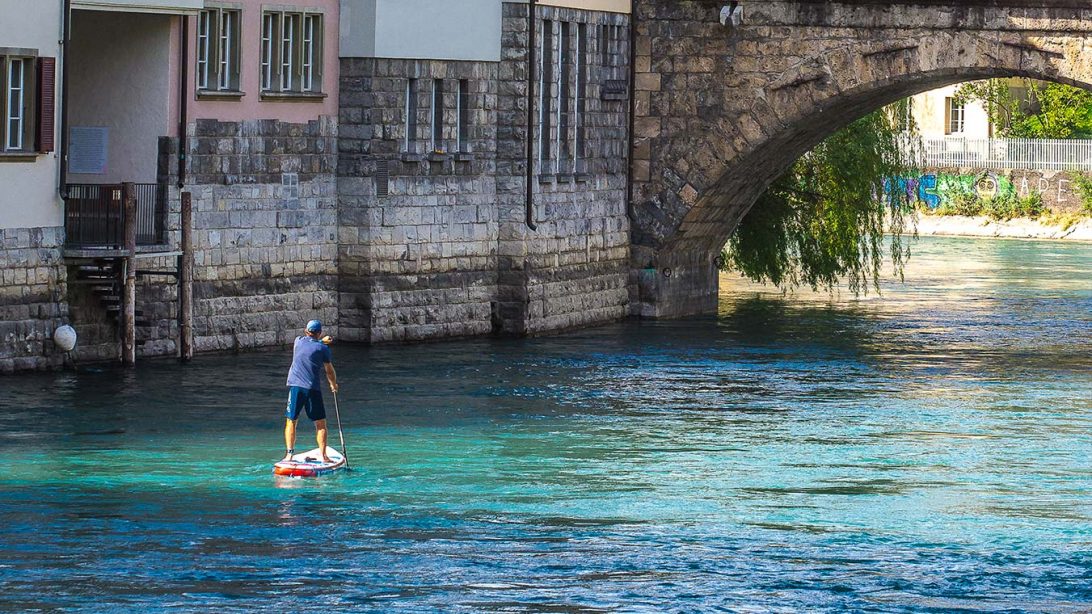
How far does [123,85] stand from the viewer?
31.9 meters

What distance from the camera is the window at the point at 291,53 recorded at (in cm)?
3347

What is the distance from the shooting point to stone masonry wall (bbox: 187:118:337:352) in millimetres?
32469

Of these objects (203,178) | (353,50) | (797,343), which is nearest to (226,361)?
(203,178)

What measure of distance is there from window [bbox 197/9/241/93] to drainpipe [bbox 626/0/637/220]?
9.41 meters

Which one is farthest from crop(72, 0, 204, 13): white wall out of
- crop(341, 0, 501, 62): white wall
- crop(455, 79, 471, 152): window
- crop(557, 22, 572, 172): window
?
crop(557, 22, 572, 172): window

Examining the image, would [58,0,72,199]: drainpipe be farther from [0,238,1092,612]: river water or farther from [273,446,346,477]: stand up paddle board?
[273,446,346,477]: stand up paddle board

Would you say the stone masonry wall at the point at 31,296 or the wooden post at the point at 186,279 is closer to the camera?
the stone masonry wall at the point at 31,296

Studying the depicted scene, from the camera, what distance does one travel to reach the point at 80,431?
25469 mm

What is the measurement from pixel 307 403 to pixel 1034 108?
6021cm

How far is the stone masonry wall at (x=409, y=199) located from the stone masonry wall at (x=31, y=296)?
577 cm

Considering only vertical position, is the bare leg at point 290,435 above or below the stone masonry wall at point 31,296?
below

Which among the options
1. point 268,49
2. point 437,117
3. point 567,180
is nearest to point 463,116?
point 437,117

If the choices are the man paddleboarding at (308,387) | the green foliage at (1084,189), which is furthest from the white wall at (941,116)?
the man paddleboarding at (308,387)

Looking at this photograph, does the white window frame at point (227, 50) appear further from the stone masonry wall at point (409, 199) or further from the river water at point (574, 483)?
the river water at point (574, 483)
